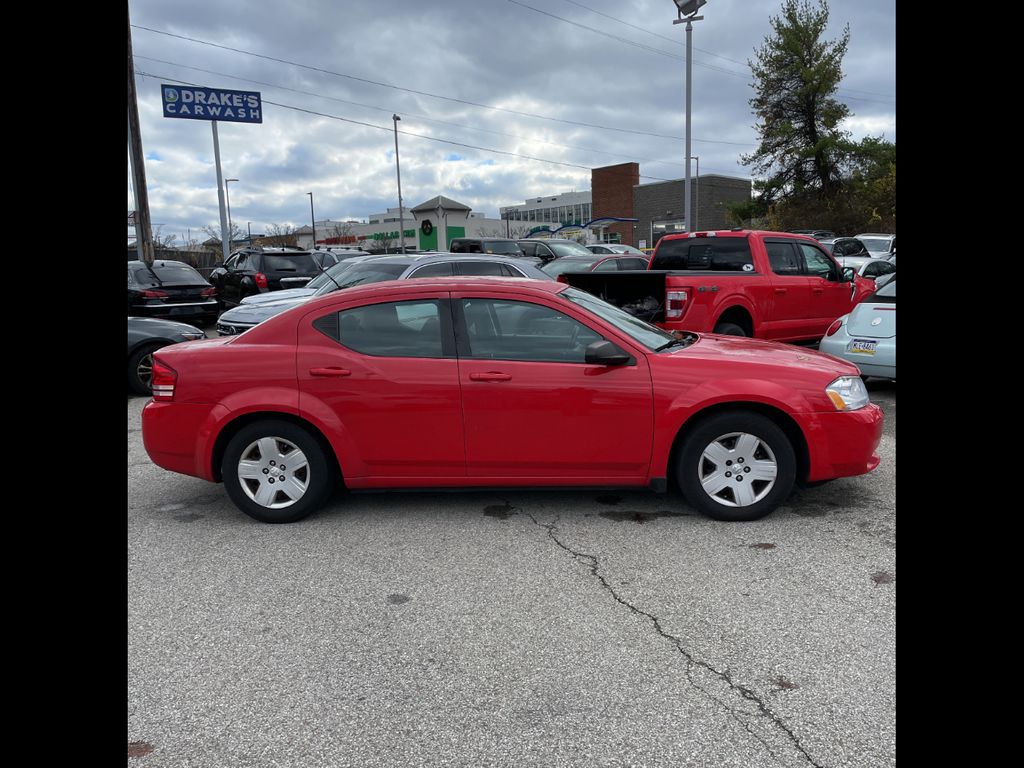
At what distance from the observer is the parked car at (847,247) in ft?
71.5

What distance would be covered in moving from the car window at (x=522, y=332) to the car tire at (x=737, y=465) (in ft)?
3.09

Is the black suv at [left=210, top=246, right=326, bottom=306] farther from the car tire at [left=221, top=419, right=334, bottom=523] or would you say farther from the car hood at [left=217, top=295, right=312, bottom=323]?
the car tire at [left=221, top=419, right=334, bottom=523]

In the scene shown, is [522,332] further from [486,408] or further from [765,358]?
[765,358]

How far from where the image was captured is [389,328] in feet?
16.0

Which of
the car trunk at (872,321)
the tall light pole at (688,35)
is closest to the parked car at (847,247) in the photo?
the tall light pole at (688,35)

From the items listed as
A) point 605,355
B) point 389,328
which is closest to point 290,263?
point 389,328

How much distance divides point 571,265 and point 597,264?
1.00 meters

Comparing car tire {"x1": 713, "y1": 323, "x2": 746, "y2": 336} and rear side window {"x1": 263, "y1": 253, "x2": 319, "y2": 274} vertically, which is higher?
rear side window {"x1": 263, "y1": 253, "x2": 319, "y2": 274}

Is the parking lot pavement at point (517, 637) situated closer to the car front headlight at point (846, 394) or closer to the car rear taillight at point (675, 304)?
the car front headlight at point (846, 394)

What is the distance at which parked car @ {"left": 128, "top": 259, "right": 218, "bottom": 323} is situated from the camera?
13.4m

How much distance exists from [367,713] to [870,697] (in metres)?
1.86

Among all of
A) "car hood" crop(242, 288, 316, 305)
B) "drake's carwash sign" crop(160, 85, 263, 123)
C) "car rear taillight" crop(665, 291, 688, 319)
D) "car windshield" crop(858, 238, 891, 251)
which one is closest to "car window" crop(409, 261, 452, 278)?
"car hood" crop(242, 288, 316, 305)

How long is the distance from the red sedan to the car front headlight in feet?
0.04

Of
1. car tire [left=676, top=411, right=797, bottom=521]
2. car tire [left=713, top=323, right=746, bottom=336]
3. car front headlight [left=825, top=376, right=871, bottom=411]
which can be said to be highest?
car tire [left=713, top=323, right=746, bottom=336]
